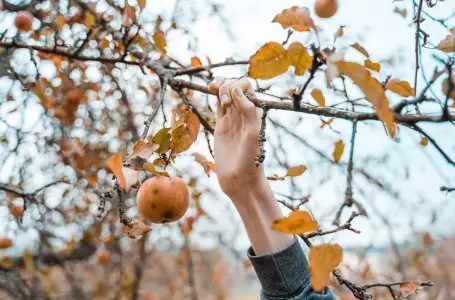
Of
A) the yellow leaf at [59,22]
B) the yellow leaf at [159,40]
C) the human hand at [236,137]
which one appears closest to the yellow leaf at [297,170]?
the human hand at [236,137]

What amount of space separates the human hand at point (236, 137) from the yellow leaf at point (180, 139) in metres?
0.11

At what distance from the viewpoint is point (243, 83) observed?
98 centimetres

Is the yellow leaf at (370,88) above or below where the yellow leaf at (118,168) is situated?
below

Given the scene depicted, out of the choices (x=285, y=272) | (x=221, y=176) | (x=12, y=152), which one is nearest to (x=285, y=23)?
(x=221, y=176)

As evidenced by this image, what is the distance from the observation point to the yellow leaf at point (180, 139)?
36.6 inches

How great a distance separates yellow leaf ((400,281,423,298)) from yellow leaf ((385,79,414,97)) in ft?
1.40

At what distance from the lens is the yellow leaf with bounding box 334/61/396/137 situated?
0.59 meters

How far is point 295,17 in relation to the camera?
2.61 feet

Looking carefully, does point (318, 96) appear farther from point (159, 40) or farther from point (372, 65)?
point (159, 40)

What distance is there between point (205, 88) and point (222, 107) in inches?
6.2

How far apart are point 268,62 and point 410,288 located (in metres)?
0.58

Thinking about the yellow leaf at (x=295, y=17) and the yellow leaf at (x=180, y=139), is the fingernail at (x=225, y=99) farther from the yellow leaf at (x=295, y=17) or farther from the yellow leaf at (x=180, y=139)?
the yellow leaf at (x=295, y=17)

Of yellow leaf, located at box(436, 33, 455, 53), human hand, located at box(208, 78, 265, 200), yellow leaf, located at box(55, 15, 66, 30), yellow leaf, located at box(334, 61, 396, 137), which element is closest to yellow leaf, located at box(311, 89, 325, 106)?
human hand, located at box(208, 78, 265, 200)

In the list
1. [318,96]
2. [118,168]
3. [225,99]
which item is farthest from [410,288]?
[118,168]
